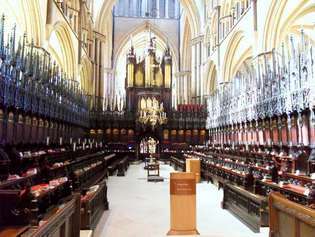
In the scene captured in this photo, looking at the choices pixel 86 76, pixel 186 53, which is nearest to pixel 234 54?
pixel 86 76

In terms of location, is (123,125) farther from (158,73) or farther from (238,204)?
(238,204)

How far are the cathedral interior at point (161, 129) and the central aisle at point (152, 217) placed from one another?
0.04 m

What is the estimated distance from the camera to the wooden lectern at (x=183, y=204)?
5.20m

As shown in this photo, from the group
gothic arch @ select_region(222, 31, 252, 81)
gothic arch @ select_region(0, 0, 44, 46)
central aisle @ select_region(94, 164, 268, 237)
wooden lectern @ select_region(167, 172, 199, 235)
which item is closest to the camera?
wooden lectern @ select_region(167, 172, 199, 235)

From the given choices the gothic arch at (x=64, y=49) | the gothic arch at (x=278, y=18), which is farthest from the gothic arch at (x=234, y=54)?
the gothic arch at (x=64, y=49)

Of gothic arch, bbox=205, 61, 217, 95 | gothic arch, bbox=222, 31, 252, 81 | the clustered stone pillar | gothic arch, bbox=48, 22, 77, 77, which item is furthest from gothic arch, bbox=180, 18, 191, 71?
gothic arch, bbox=48, 22, 77, 77

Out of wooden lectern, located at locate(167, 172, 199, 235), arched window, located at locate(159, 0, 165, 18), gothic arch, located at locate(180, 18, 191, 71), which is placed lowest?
wooden lectern, located at locate(167, 172, 199, 235)

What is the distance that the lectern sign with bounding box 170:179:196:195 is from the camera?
17.3 ft

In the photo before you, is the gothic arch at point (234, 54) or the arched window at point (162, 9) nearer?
the gothic arch at point (234, 54)

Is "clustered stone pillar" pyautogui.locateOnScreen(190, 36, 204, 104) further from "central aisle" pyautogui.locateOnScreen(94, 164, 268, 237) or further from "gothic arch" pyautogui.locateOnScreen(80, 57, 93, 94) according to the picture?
"central aisle" pyautogui.locateOnScreen(94, 164, 268, 237)

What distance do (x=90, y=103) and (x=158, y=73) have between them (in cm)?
708

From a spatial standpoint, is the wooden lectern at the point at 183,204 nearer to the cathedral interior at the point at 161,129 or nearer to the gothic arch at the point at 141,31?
the cathedral interior at the point at 161,129

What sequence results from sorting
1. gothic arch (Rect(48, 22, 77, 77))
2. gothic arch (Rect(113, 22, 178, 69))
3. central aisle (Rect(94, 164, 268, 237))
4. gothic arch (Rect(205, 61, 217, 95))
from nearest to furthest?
central aisle (Rect(94, 164, 268, 237)) < gothic arch (Rect(48, 22, 77, 77)) < gothic arch (Rect(205, 61, 217, 95)) < gothic arch (Rect(113, 22, 178, 69))

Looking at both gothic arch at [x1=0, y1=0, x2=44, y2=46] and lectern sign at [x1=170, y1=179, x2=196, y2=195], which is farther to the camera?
gothic arch at [x1=0, y1=0, x2=44, y2=46]
